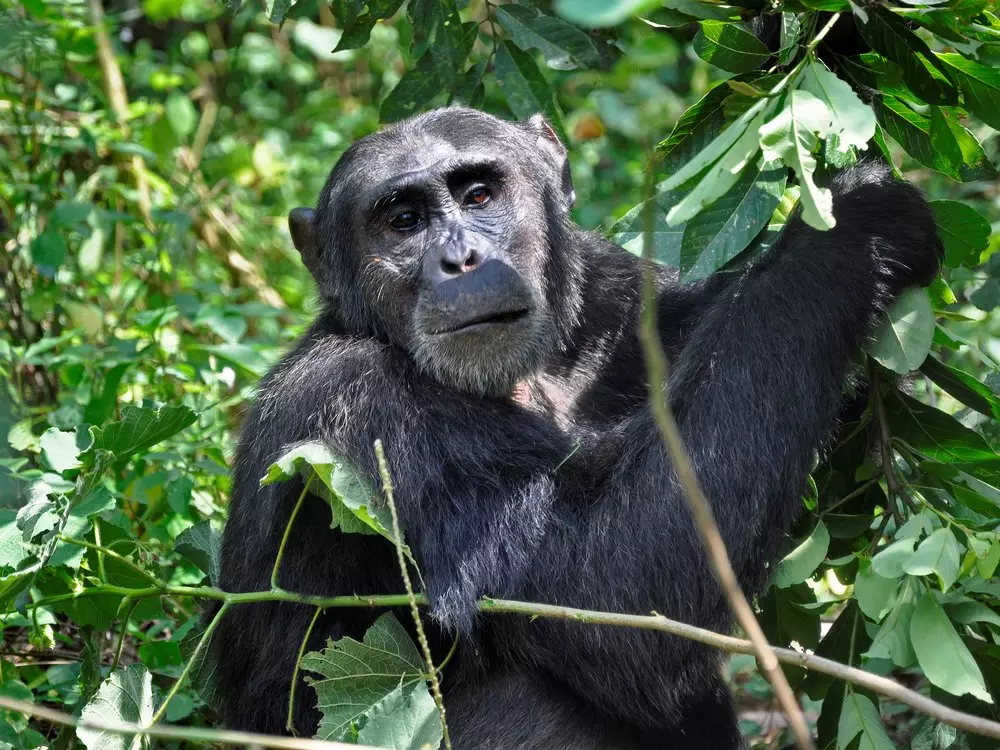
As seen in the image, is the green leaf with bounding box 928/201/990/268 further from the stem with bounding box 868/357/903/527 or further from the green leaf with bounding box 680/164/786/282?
the green leaf with bounding box 680/164/786/282

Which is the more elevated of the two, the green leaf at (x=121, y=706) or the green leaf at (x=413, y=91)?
the green leaf at (x=413, y=91)

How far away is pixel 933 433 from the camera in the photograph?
13.1 feet

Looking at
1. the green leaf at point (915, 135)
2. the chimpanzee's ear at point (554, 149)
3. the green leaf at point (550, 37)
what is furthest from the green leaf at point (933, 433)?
the green leaf at point (550, 37)

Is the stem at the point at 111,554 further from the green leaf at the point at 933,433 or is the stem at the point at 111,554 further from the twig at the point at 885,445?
the green leaf at the point at 933,433

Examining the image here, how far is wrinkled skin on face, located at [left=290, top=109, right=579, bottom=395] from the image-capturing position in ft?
14.5

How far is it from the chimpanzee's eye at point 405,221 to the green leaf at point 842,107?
1.87 meters

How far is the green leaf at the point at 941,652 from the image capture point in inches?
132

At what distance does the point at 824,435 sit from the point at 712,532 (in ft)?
6.03

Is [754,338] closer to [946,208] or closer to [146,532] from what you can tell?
[946,208]

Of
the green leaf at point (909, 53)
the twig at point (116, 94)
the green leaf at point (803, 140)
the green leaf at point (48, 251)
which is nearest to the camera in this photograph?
the green leaf at point (803, 140)

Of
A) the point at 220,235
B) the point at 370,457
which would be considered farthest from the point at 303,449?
the point at 220,235

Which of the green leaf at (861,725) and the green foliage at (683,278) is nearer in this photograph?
the green foliage at (683,278)

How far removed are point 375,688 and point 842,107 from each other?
2301 millimetres

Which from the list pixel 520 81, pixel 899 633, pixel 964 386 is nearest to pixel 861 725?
pixel 899 633
